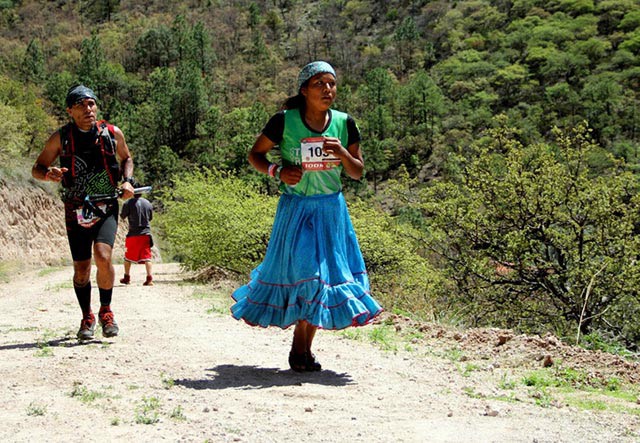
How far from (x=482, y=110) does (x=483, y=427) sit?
3114 inches

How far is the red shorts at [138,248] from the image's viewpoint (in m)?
11.3

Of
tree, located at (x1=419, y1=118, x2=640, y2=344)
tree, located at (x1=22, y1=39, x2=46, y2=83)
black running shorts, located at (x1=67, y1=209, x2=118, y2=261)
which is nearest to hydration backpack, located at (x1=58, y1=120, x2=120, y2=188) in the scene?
black running shorts, located at (x1=67, y1=209, x2=118, y2=261)

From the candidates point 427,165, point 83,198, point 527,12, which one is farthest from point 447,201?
point 527,12

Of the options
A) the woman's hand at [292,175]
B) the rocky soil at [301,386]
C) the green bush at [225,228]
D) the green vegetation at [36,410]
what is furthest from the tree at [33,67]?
the green vegetation at [36,410]

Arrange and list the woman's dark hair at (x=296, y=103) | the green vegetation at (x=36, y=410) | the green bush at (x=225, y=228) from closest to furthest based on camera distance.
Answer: the green vegetation at (x=36, y=410) → the woman's dark hair at (x=296, y=103) → the green bush at (x=225, y=228)

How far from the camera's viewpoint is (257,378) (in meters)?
4.38

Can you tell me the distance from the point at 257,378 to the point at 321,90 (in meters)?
1.88

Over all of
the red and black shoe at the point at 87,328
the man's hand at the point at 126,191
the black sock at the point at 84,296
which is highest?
the man's hand at the point at 126,191

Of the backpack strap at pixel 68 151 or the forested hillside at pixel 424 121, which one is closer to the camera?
the backpack strap at pixel 68 151

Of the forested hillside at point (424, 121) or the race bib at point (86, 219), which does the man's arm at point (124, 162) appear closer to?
the race bib at point (86, 219)

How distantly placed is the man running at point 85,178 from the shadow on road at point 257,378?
1461mm

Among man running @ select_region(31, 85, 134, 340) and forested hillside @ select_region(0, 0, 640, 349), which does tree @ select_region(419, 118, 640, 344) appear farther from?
man running @ select_region(31, 85, 134, 340)

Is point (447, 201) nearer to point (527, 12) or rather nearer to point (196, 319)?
point (196, 319)

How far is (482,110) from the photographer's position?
7900cm
